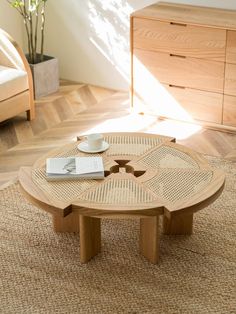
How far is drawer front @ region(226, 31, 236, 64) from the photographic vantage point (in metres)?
4.40

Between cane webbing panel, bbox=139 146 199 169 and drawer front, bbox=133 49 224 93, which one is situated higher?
drawer front, bbox=133 49 224 93

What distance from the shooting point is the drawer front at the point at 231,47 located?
4398 mm

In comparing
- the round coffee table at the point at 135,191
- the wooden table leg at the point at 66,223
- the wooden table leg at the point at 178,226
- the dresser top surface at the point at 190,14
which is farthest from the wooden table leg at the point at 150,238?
the dresser top surface at the point at 190,14

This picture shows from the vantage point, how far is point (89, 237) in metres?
3.29

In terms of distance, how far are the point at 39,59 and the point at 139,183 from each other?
8.21 feet

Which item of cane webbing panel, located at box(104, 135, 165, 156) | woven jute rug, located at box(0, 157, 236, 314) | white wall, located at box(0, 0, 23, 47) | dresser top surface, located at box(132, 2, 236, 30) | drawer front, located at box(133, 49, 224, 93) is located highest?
dresser top surface, located at box(132, 2, 236, 30)

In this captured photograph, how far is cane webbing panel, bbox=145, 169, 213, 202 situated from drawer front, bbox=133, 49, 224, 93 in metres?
1.37

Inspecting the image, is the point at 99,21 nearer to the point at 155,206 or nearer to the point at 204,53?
the point at 204,53

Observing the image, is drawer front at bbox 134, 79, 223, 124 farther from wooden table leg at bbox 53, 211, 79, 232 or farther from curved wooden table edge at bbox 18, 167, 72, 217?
curved wooden table edge at bbox 18, 167, 72, 217

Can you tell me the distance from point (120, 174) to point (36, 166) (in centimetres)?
44

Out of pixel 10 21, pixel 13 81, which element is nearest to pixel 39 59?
pixel 10 21

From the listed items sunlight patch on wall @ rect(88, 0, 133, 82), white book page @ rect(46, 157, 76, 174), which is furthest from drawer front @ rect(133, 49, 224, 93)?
white book page @ rect(46, 157, 76, 174)

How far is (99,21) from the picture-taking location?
212 inches

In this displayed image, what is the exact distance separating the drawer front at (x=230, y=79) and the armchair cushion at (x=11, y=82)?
1407 mm
